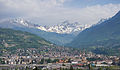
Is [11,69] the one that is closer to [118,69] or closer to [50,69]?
[50,69]

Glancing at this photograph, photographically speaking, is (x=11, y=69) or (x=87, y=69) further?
(x=11, y=69)

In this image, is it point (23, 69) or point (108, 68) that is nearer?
point (108, 68)

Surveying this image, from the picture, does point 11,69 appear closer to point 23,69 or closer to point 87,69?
point 23,69

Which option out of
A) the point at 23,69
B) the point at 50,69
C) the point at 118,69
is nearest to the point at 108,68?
the point at 118,69

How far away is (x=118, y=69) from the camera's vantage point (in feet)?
567

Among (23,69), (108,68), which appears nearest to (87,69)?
(108,68)

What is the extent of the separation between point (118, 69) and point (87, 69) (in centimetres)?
1872

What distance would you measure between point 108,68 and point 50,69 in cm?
3591

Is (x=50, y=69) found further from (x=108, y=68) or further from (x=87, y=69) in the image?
(x=108, y=68)

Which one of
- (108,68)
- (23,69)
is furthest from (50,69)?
(108,68)

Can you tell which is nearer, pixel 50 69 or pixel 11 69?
pixel 50 69

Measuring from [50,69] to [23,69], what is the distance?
65.3 feet

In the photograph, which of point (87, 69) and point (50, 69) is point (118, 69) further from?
point (50, 69)

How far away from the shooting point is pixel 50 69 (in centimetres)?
18362
